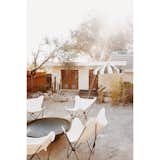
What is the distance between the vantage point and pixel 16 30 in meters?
0.91

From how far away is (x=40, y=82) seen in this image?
5.13 ft

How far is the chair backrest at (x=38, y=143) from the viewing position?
1.46 meters

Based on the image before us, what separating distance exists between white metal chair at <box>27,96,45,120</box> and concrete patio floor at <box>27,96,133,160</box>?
43 mm

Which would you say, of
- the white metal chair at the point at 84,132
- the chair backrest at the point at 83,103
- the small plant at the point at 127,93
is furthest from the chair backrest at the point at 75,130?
the small plant at the point at 127,93

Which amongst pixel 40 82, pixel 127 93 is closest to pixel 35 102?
pixel 40 82

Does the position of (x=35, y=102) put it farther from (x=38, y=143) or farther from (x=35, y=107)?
(x=38, y=143)

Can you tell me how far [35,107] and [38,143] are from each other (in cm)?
25

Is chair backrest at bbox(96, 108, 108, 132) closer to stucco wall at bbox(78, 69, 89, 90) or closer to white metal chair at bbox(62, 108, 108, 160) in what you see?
white metal chair at bbox(62, 108, 108, 160)

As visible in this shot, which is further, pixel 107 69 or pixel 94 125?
pixel 94 125

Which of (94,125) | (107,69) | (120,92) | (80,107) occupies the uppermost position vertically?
(107,69)

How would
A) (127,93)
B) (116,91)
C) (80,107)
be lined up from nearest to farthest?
(127,93)
(116,91)
(80,107)

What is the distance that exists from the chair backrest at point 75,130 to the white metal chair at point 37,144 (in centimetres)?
14

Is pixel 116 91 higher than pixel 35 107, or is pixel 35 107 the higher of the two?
pixel 116 91
